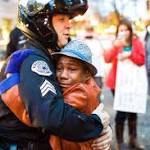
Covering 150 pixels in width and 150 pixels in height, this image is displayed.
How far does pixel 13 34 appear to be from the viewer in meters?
7.63

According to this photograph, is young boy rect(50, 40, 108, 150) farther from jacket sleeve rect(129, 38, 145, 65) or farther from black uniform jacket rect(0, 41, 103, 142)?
jacket sleeve rect(129, 38, 145, 65)

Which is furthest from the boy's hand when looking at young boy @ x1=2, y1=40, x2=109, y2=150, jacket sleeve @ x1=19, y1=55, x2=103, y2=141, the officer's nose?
the officer's nose

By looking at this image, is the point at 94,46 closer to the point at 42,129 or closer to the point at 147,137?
the point at 147,137

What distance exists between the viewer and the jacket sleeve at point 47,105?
2.25m

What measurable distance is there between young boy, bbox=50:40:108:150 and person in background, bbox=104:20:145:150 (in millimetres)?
4390

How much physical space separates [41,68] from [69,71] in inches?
9.3

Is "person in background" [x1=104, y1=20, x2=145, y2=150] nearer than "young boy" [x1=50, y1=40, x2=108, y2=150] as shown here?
No

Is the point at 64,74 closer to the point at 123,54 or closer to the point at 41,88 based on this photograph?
the point at 41,88

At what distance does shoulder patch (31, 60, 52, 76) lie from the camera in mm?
Result: 2309

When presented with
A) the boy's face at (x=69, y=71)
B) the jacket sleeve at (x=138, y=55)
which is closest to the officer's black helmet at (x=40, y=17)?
the boy's face at (x=69, y=71)

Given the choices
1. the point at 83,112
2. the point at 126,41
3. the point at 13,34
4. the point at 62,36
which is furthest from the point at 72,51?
the point at 13,34

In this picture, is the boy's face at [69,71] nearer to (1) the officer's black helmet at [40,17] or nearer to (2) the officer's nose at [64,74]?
(2) the officer's nose at [64,74]

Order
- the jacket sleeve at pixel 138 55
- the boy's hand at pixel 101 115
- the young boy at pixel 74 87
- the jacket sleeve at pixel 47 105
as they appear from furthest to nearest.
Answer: the jacket sleeve at pixel 138 55 < the boy's hand at pixel 101 115 < the young boy at pixel 74 87 < the jacket sleeve at pixel 47 105

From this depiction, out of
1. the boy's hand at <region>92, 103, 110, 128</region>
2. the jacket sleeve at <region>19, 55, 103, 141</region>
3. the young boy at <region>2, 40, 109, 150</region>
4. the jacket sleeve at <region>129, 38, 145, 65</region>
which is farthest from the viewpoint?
the jacket sleeve at <region>129, 38, 145, 65</region>
